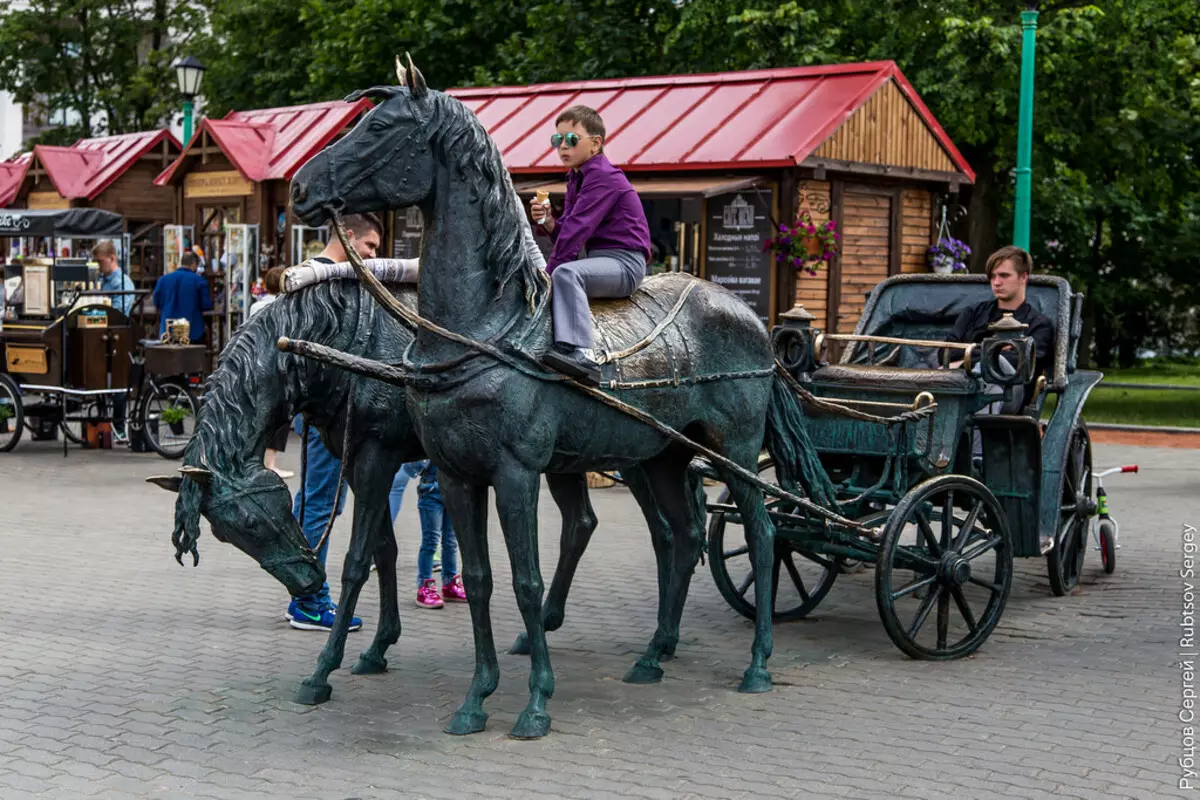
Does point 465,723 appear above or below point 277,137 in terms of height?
below

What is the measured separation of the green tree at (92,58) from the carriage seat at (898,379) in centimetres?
3092

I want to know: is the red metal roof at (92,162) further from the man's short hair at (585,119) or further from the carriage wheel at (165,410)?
the man's short hair at (585,119)

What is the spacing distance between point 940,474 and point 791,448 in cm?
88

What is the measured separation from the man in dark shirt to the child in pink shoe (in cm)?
318

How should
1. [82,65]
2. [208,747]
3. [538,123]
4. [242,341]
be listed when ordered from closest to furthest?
1. [208,747]
2. [242,341]
3. [538,123]
4. [82,65]

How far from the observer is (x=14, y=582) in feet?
30.5

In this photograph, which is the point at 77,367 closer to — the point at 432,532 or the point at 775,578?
the point at 432,532

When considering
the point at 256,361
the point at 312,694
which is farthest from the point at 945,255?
the point at 312,694

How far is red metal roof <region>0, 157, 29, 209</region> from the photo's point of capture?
2966cm

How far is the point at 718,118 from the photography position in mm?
16906

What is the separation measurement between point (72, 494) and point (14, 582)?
159 inches

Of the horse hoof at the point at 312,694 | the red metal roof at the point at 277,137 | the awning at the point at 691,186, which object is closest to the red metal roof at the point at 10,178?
the red metal roof at the point at 277,137

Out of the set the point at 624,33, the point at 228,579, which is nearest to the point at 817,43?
the point at 624,33

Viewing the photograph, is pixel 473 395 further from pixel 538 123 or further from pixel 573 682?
pixel 538 123
